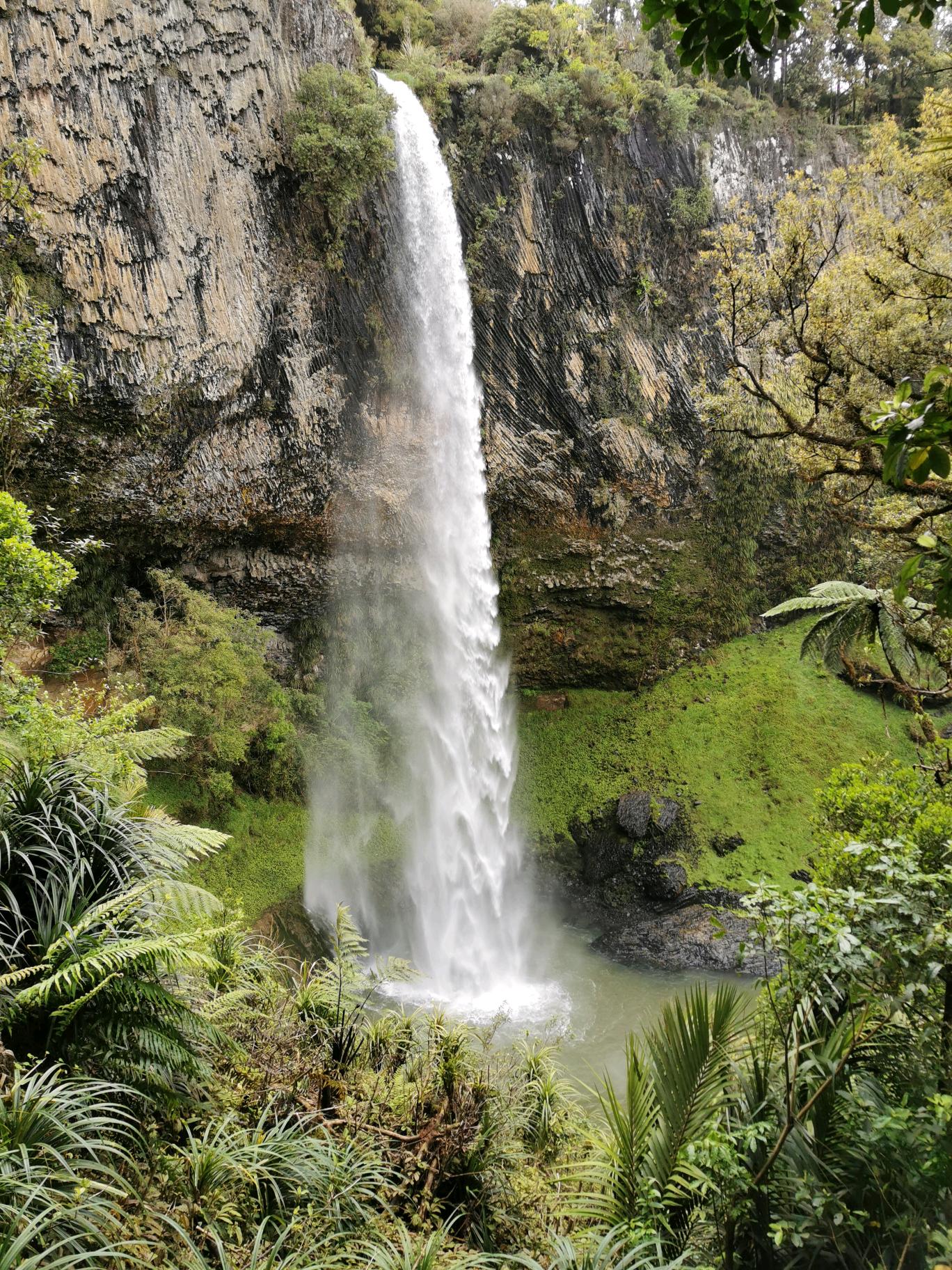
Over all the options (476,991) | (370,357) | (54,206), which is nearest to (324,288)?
(370,357)

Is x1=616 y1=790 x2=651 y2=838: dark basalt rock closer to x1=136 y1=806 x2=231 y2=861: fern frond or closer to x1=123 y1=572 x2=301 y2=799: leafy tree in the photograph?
x1=123 y1=572 x2=301 y2=799: leafy tree

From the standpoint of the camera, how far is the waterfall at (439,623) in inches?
538

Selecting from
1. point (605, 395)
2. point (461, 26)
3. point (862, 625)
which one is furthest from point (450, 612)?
point (461, 26)

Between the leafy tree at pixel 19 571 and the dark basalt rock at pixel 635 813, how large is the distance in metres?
11.4

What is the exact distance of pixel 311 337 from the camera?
13.2m

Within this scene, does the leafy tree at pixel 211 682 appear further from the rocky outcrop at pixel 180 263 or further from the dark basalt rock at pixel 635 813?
the dark basalt rock at pixel 635 813

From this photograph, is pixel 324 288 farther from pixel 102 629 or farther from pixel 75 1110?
pixel 75 1110

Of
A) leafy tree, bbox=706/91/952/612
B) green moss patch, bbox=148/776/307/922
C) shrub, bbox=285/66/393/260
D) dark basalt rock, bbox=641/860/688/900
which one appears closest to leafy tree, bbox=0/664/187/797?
leafy tree, bbox=706/91/952/612

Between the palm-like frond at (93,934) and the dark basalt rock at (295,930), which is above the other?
the palm-like frond at (93,934)

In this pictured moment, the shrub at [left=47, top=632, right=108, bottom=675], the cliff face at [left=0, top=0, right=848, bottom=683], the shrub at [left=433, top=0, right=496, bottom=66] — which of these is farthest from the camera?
the shrub at [left=433, top=0, right=496, bottom=66]

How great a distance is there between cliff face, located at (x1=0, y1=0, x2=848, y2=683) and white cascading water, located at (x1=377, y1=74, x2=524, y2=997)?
571 millimetres

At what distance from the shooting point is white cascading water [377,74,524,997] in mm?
13750

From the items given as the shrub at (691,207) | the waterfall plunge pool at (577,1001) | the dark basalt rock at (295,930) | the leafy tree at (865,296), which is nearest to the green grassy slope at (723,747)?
the waterfall plunge pool at (577,1001)

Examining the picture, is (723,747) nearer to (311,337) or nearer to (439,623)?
(439,623)
